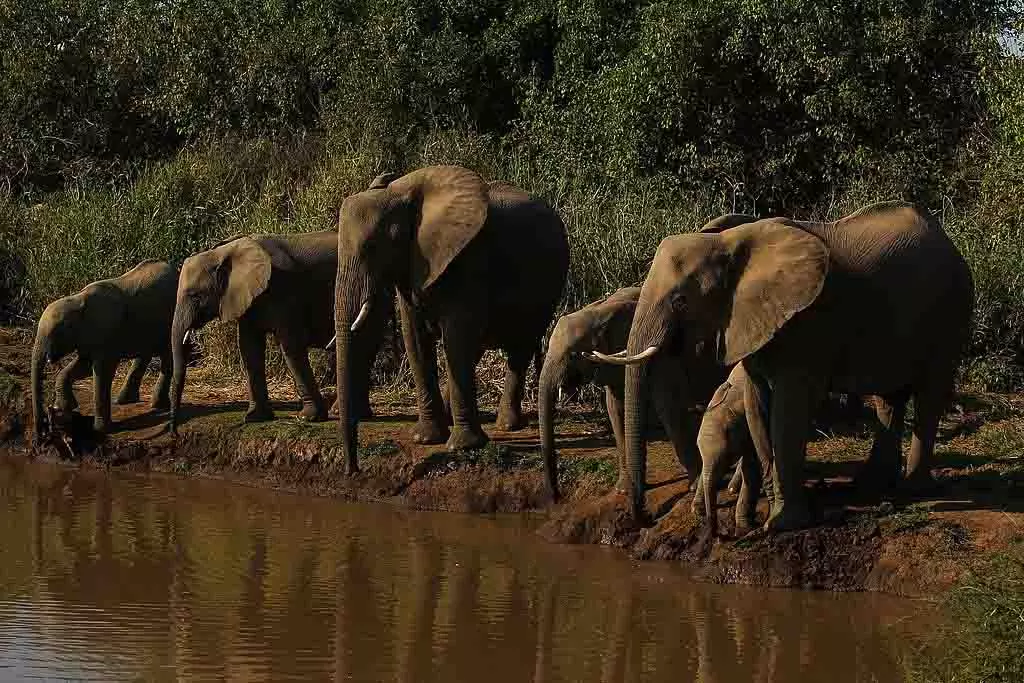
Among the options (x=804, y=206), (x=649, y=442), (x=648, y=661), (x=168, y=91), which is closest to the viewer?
(x=648, y=661)

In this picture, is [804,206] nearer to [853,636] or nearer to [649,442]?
[649,442]

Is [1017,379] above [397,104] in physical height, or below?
below

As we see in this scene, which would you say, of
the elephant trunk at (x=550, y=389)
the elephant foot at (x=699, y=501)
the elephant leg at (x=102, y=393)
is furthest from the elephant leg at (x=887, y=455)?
the elephant leg at (x=102, y=393)

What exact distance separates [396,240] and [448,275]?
53cm

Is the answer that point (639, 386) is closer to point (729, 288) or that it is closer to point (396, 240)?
point (729, 288)

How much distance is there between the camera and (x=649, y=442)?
14.7 meters

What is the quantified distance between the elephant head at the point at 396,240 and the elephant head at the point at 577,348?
1.84 m

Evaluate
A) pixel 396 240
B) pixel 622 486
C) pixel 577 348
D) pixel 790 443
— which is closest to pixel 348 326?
pixel 396 240

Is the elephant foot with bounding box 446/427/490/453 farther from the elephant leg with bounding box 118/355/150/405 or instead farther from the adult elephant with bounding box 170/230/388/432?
the elephant leg with bounding box 118/355/150/405

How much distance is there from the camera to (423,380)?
1522cm

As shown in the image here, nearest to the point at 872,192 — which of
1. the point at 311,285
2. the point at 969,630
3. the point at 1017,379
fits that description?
the point at 1017,379

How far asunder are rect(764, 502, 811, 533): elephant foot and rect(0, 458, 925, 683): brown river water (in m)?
0.51

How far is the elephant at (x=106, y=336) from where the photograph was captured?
56.9ft

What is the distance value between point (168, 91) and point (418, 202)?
13.8 meters
